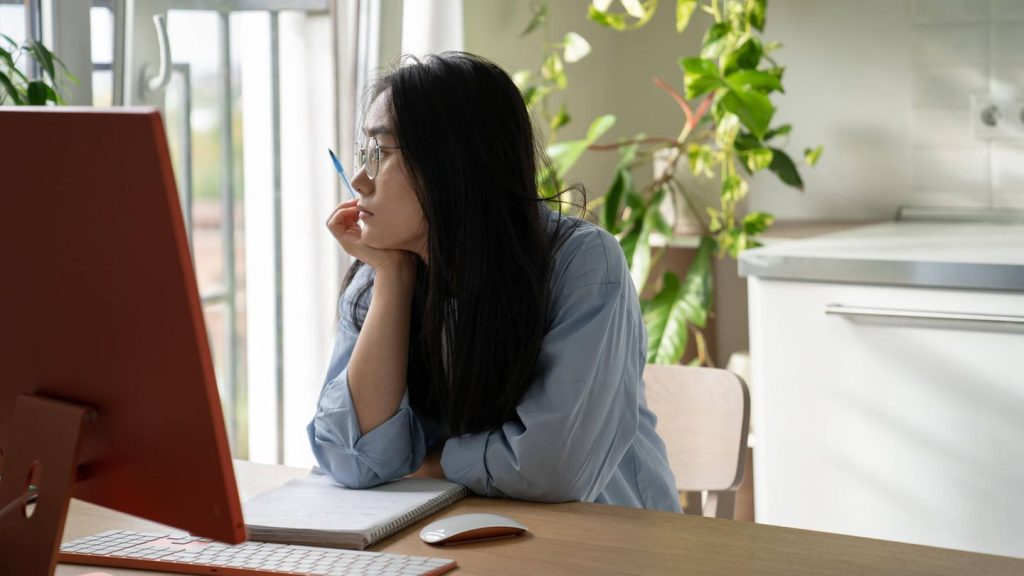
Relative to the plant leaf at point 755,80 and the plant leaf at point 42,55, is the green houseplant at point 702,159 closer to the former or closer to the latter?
the plant leaf at point 755,80

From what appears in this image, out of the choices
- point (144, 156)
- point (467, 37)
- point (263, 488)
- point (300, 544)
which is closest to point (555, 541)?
point (300, 544)

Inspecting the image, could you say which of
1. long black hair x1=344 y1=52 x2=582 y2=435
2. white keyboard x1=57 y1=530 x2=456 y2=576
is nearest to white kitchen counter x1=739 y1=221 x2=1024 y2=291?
long black hair x1=344 y1=52 x2=582 y2=435

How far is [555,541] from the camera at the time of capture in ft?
3.51

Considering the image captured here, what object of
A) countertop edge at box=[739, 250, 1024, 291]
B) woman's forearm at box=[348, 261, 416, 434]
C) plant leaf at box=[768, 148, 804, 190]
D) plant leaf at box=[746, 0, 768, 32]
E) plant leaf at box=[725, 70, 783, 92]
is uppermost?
plant leaf at box=[746, 0, 768, 32]

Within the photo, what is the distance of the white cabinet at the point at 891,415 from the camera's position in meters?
1.93

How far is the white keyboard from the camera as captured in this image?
38.8 inches

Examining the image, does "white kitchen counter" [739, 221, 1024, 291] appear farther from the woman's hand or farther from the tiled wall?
the woman's hand

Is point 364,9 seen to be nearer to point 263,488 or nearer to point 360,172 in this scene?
point 360,172

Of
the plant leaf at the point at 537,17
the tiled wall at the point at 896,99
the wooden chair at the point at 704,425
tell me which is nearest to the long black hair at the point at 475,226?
the wooden chair at the point at 704,425

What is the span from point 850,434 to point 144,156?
A: 1691mm

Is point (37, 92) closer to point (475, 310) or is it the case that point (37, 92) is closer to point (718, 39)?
point (475, 310)

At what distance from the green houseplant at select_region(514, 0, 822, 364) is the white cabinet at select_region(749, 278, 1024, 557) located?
13.4 inches

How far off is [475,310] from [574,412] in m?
0.18

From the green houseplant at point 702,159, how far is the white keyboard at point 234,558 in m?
1.45
